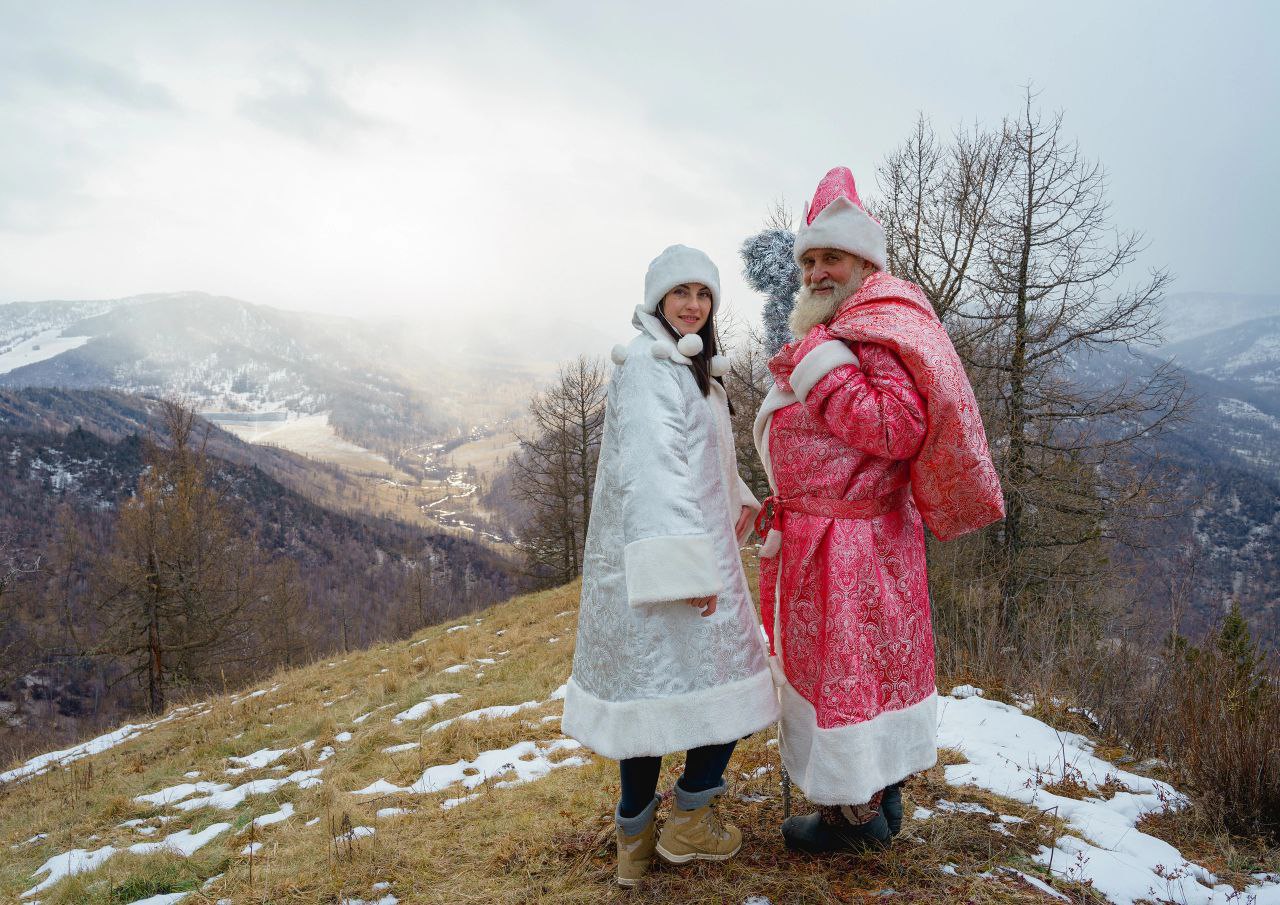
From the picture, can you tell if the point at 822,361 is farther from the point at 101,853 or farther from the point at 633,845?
the point at 101,853

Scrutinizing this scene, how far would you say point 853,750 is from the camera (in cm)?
210

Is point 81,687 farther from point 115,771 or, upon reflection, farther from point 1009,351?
point 1009,351

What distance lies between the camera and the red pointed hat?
2.33 metres

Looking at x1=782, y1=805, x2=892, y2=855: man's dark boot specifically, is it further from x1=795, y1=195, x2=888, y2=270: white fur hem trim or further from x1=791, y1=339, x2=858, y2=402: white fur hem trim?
x1=795, y1=195, x2=888, y2=270: white fur hem trim

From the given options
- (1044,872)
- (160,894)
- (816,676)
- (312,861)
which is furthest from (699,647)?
(160,894)

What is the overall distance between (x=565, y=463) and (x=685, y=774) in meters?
21.2

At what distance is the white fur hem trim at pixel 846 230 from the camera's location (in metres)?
2.33

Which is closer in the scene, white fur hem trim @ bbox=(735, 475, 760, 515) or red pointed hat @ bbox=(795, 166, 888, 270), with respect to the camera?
red pointed hat @ bbox=(795, 166, 888, 270)

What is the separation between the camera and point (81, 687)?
197ft

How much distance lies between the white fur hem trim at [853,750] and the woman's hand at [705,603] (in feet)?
1.49

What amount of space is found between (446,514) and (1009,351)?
155705 mm

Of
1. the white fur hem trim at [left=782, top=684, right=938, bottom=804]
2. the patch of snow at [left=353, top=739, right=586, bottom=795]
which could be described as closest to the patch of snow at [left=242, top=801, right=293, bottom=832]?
the patch of snow at [left=353, top=739, right=586, bottom=795]

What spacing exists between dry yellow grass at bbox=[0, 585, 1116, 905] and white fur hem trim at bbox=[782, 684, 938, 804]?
0.46 meters

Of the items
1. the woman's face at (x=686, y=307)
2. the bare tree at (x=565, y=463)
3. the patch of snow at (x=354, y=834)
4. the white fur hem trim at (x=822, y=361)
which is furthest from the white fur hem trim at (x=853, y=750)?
the bare tree at (x=565, y=463)
